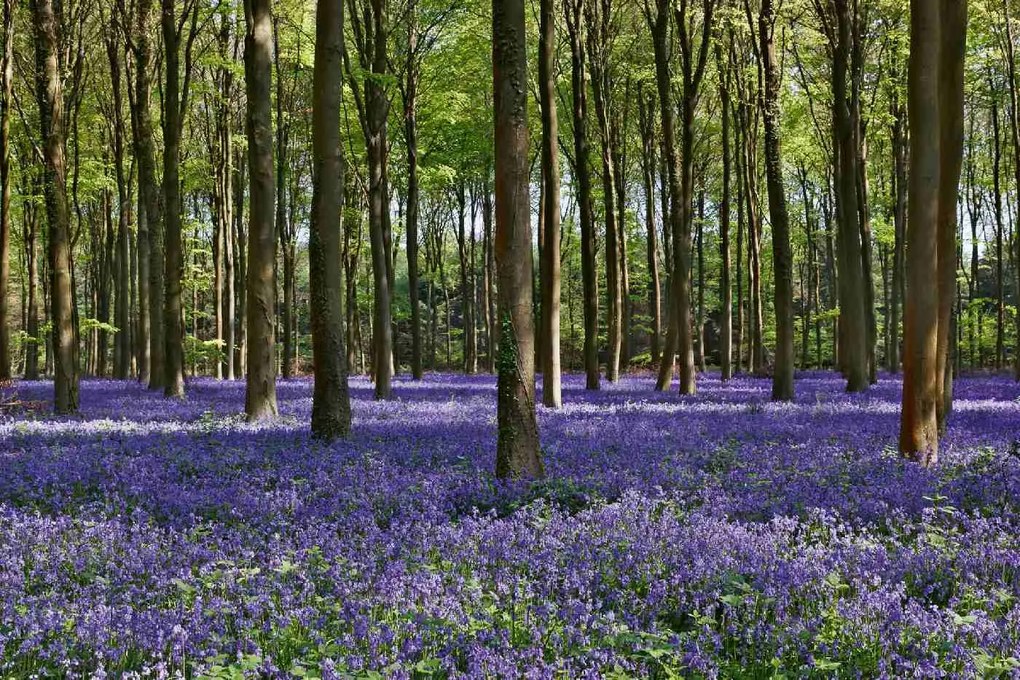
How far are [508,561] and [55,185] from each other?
40.7 feet

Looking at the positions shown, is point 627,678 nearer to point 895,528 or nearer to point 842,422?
point 895,528

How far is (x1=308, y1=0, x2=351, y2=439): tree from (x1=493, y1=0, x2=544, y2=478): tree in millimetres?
4021

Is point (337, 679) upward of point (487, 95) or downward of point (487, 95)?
downward

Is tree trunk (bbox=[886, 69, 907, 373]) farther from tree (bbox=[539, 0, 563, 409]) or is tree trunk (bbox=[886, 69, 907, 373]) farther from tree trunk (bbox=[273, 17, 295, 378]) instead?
tree trunk (bbox=[273, 17, 295, 378])

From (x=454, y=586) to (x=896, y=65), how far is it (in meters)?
29.2

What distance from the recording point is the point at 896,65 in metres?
27.0

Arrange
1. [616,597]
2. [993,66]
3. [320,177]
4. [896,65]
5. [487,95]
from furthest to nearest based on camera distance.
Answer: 1. [487,95]
2. [993,66]
3. [896,65]
4. [320,177]
5. [616,597]

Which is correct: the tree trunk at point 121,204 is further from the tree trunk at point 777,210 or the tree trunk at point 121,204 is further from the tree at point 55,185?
the tree trunk at point 777,210

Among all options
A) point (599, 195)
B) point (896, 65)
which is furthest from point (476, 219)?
point (896, 65)

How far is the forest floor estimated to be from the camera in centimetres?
353

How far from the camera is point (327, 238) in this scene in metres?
10.9

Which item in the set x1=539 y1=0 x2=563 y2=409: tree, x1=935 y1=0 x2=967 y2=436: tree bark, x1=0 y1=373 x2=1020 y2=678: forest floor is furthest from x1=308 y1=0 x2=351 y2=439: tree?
x1=935 y1=0 x2=967 y2=436: tree bark

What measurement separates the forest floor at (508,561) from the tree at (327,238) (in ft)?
3.56

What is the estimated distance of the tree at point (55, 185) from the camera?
13.2 meters
